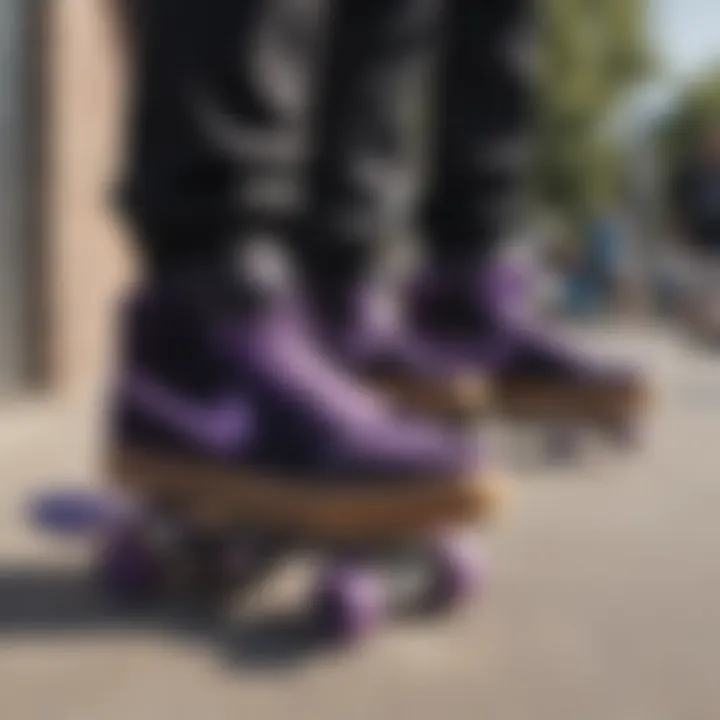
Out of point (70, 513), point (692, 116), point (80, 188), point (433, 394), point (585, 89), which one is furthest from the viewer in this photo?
point (692, 116)

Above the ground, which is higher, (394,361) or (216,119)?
(394,361)

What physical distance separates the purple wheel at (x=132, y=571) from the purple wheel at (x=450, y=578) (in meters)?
0.19

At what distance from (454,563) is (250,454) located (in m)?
0.16

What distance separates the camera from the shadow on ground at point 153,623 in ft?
2.73

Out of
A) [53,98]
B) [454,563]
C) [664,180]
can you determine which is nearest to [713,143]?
[664,180]

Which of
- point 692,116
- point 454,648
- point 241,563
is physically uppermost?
point 692,116

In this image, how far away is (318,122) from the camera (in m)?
1.11

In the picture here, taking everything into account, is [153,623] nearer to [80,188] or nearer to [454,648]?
[454,648]

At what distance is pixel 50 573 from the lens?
99 centimetres

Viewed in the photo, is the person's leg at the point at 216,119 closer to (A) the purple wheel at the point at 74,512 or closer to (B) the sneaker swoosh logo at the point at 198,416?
(B) the sneaker swoosh logo at the point at 198,416

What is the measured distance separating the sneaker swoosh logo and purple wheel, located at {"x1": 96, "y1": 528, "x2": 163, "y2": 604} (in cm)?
9

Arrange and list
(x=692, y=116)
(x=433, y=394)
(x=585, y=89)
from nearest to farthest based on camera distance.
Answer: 1. (x=433, y=394)
2. (x=585, y=89)
3. (x=692, y=116)

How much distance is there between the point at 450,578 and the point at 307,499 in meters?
0.12

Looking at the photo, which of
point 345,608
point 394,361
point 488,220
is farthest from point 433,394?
point 345,608
